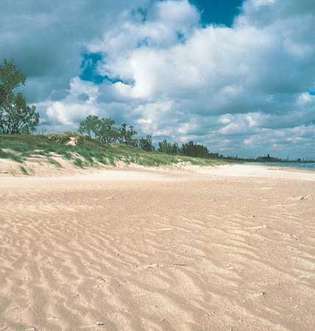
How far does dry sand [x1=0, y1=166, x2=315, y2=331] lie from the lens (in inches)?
157

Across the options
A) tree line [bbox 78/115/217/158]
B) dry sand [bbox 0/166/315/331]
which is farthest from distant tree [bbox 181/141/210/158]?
dry sand [bbox 0/166/315/331]

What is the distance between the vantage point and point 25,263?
6.07 meters

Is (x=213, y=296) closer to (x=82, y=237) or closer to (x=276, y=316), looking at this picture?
(x=276, y=316)

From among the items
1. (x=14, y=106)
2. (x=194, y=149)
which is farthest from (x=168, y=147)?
(x=14, y=106)

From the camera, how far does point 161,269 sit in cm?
552

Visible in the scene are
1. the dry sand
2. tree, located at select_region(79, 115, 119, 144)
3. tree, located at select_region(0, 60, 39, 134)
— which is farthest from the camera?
tree, located at select_region(79, 115, 119, 144)

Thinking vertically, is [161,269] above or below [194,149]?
below

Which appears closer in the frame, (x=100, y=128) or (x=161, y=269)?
→ (x=161, y=269)

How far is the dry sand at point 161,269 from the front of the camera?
400cm

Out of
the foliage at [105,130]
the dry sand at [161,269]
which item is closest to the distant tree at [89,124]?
the foliage at [105,130]

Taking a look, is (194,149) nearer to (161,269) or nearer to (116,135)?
(116,135)

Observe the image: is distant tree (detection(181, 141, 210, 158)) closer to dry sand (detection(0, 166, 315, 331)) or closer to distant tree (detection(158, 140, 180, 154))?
distant tree (detection(158, 140, 180, 154))

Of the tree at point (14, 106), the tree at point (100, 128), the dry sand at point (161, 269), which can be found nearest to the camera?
the dry sand at point (161, 269)

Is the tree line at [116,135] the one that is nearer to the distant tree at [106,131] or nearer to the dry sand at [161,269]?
the distant tree at [106,131]
